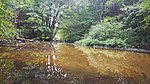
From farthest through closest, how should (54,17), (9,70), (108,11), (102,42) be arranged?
1. (54,17)
2. (108,11)
3. (102,42)
4. (9,70)

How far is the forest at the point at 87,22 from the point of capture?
1326 centimetres

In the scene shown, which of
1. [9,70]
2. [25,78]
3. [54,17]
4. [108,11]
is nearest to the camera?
[25,78]

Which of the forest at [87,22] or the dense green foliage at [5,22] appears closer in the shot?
the dense green foliage at [5,22]

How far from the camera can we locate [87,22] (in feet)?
64.4

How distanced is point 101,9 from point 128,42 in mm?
7261

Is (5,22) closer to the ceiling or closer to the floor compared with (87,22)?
closer to the floor

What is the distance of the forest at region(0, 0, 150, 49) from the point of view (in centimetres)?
1326

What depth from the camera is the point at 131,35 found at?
546 inches

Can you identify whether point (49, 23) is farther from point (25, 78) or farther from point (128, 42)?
point (25, 78)

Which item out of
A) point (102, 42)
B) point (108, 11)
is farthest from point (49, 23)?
point (102, 42)

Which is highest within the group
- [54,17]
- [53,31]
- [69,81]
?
[54,17]

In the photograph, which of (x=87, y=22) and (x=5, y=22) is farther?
(x=87, y=22)

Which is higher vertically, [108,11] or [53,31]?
[108,11]

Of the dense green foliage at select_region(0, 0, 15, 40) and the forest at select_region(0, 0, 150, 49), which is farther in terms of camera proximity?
the forest at select_region(0, 0, 150, 49)
